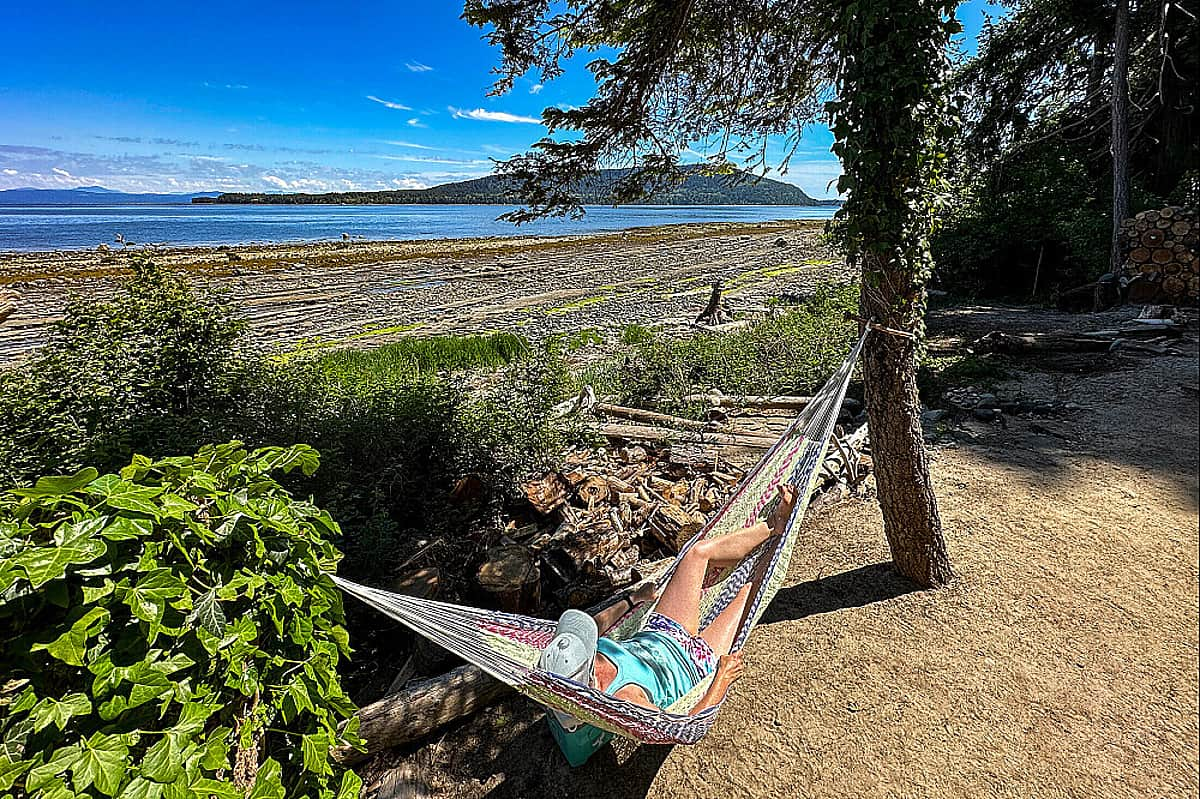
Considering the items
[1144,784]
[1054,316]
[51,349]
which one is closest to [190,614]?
[1144,784]

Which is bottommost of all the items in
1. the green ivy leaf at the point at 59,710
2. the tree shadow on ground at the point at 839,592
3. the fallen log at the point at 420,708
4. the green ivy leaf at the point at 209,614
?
the fallen log at the point at 420,708

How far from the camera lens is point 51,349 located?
2867 millimetres

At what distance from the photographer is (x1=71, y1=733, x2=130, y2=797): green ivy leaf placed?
2.82 feet

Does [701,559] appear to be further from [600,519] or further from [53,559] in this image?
[53,559]

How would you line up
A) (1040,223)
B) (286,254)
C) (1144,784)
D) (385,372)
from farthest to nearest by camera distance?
(286,254) < (1040,223) < (385,372) < (1144,784)

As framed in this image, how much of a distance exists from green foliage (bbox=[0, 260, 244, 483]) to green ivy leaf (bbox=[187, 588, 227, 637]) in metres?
1.88

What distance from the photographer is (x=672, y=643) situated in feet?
6.01

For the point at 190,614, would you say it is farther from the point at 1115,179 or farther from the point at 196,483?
the point at 1115,179

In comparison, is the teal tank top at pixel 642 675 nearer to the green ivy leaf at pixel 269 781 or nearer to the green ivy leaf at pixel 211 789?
the green ivy leaf at pixel 269 781

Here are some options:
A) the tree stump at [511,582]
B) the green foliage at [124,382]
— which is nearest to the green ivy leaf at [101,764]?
the tree stump at [511,582]

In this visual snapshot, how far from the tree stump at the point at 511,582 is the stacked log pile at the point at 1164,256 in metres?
2.28

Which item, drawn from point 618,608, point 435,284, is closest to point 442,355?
point 618,608

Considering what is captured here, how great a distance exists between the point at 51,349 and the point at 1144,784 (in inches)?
172

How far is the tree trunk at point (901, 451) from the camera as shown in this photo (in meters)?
2.21
